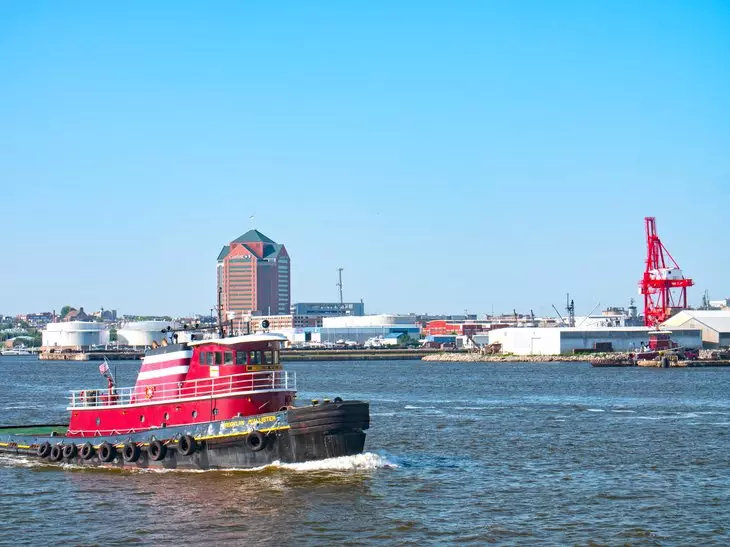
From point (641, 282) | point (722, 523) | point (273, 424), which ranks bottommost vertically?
point (722, 523)

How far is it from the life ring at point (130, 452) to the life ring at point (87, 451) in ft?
5.24

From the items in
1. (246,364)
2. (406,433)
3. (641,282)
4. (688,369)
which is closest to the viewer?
(246,364)

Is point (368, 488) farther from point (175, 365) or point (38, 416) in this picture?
point (38, 416)

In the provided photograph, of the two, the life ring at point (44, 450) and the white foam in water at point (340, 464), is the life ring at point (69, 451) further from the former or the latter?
the white foam in water at point (340, 464)

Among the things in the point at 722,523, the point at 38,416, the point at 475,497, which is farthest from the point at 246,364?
the point at 38,416

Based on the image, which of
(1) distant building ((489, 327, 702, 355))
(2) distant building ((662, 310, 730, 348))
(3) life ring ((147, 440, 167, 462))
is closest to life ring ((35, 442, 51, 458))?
(3) life ring ((147, 440, 167, 462))

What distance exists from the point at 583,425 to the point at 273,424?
20355 millimetres

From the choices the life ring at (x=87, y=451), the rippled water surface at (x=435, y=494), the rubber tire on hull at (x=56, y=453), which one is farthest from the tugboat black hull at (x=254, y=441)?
the rubber tire on hull at (x=56, y=453)

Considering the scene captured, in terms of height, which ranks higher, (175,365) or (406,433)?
(175,365)

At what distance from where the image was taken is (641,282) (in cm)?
Answer: 14525

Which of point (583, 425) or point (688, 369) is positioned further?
point (688, 369)

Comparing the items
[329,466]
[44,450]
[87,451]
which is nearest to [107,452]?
[87,451]

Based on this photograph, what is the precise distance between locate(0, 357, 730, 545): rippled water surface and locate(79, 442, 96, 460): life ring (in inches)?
32.0

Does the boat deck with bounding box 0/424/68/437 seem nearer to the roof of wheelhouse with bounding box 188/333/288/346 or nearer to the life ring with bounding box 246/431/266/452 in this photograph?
the roof of wheelhouse with bounding box 188/333/288/346
